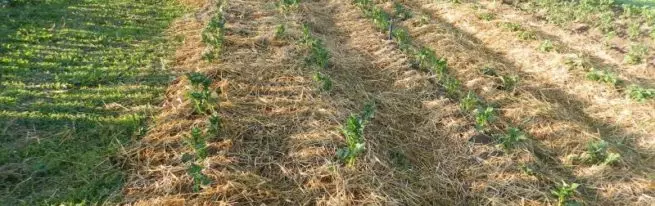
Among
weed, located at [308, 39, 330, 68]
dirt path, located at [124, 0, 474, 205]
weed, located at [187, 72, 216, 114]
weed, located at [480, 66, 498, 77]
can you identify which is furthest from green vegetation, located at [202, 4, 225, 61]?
weed, located at [480, 66, 498, 77]

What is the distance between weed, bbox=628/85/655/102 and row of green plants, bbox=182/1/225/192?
5099 mm

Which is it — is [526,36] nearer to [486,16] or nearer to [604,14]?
[486,16]

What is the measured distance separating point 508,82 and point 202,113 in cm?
391

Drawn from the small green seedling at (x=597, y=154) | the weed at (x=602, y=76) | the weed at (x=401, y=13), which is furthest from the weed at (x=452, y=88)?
the weed at (x=401, y=13)

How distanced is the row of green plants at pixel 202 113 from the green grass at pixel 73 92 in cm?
48

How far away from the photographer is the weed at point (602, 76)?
621 cm

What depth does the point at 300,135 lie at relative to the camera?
4.45 metres

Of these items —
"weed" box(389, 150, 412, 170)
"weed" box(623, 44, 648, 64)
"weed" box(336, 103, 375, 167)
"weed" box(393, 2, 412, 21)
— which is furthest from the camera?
"weed" box(393, 2, 412, 21)

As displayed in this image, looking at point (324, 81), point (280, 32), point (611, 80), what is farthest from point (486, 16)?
point (324, 81)

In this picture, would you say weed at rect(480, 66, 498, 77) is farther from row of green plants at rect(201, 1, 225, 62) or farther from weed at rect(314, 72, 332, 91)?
row of green plants at rect(201, 1, 225, 62)

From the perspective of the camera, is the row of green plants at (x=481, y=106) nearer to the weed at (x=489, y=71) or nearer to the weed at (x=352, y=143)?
the weed at (x=489, y=71)

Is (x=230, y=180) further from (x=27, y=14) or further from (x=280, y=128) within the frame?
(x=27, y=14)

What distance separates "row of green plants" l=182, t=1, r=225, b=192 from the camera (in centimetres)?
361

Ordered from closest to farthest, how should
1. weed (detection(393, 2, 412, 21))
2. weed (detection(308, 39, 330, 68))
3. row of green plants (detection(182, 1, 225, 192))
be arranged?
row of green plants (detection(182, 1, 225, 192)) → weed (detection(308, 39, 330, 68)) → weed (detection(393, 2, 412, 21))
